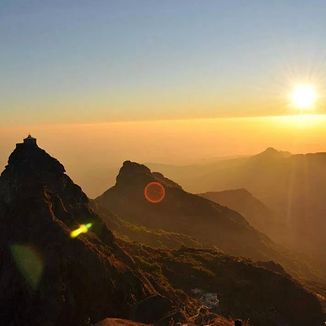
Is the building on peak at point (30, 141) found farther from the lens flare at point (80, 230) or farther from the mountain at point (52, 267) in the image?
the lens flare at point (80, 230)

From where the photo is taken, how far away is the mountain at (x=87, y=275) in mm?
54500

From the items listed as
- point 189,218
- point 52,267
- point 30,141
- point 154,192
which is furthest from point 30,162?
point 189,218

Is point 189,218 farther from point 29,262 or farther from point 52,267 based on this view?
point 29,262

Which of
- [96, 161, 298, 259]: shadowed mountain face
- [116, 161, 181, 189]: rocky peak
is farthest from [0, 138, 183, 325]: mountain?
[116, 161, 181, 189]: rocky peak

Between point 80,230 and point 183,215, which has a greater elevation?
point 183,215

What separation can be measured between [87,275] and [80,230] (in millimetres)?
10629

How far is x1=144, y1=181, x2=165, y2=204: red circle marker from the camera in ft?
563

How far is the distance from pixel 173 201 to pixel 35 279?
11832 cm

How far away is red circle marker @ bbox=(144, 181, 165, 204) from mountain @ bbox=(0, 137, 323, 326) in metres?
74.3

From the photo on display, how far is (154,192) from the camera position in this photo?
174250 millimetres

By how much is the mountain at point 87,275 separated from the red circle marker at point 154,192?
244 ft

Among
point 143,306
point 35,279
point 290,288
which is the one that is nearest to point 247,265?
point 290,288

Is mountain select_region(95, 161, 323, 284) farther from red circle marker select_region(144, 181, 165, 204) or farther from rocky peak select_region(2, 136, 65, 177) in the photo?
rocky peak select_region(2, 136, 65, 177)

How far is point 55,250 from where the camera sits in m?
59.0
